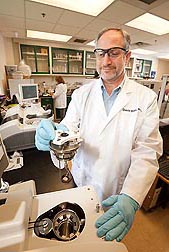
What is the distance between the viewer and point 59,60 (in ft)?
16.7

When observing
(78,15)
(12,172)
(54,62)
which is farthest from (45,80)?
(12,172)

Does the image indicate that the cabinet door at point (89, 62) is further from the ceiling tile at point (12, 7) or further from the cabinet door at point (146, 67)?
the ceiling tile at point (12, 7)

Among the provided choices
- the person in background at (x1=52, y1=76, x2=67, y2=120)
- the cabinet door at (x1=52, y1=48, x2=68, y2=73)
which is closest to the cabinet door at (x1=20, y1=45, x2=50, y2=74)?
the cabinet door at (x1=52, y1=48, x2=68, y2=73)

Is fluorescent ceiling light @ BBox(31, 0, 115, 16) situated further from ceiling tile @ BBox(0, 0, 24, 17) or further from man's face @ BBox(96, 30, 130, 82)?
man's face @ BBox(96, 30, 130, 82)

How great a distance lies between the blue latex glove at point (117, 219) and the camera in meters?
0.51

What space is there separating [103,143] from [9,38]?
479cm

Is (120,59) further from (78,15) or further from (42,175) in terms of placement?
(78,15)

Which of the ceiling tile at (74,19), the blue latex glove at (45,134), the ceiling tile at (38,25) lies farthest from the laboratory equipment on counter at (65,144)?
the ceiling tile at (38,25)

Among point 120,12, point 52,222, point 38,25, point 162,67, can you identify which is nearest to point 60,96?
point 38,25

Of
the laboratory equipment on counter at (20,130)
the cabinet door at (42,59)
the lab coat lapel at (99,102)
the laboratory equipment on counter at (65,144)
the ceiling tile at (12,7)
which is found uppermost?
the ceiling tile at (12,7)

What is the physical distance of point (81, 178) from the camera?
3.55ft

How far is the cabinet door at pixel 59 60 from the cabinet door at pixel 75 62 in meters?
0.18

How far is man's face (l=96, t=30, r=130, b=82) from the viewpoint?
867mm

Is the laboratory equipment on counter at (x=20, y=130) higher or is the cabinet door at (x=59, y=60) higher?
the cabinet door at (x=59, y=60)
